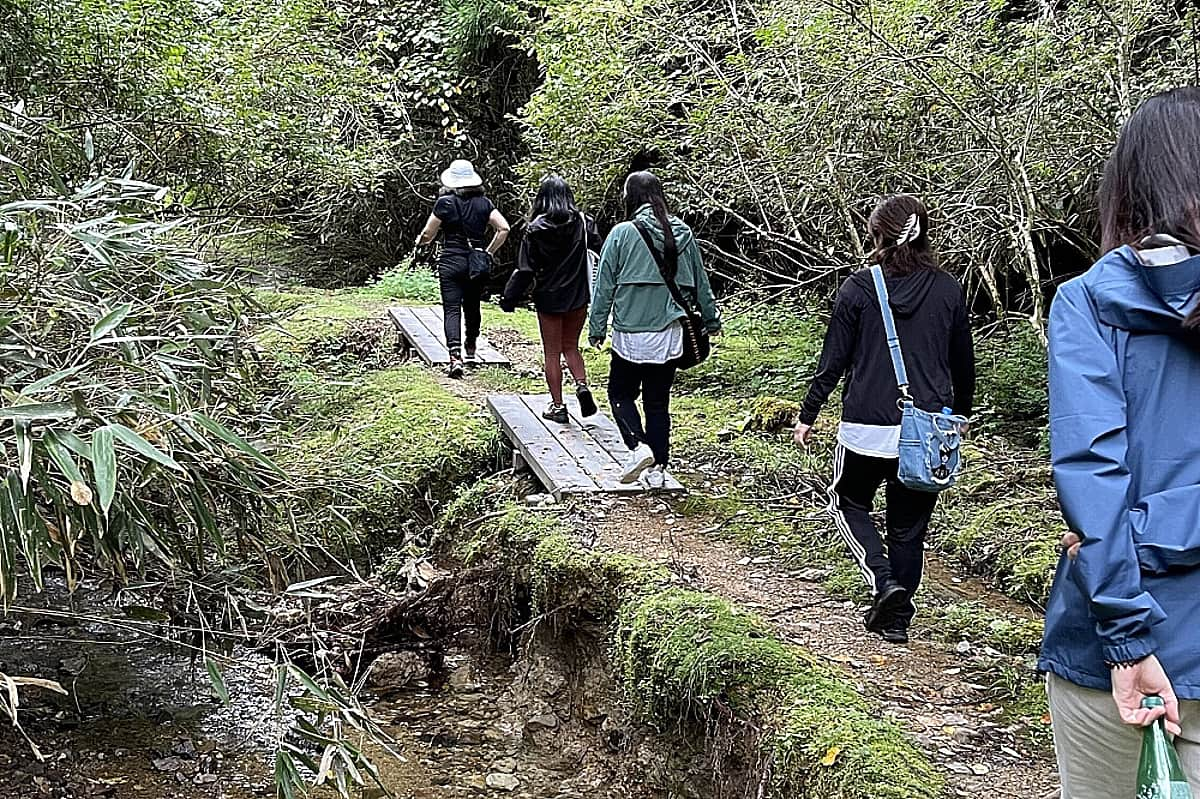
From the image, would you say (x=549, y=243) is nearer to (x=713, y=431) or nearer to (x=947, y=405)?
(x=713, y=431)

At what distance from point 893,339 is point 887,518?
0.81 meters

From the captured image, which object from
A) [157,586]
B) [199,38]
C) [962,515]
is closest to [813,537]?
[962,515]

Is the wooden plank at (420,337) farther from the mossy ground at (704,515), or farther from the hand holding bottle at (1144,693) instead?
the hand holding bottle at (1144,693)

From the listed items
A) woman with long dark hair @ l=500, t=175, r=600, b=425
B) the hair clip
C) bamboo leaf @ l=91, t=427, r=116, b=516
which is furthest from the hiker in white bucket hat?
bamboo leaf @ l=91, t=427, r=116, b=516

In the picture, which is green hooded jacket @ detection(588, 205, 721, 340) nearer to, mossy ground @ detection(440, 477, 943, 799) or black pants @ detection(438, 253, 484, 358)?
mossy ground @ detection(440, 477, 943, 799)

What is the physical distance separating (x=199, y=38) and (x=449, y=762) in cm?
693

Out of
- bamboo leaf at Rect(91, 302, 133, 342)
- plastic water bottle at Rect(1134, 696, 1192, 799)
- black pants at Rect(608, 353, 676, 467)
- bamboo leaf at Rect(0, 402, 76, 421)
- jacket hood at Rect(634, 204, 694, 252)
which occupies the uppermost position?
jacket hood at Rect(634, 204, 694, 252)

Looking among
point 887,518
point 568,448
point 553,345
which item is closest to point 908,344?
point 887,518

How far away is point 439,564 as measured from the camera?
762cm

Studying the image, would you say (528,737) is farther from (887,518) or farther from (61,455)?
(61,455)

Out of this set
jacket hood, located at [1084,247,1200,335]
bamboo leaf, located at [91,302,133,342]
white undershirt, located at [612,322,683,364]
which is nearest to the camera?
jacket hood, located at [1084,247,1200,335]

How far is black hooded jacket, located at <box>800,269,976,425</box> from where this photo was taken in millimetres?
4949

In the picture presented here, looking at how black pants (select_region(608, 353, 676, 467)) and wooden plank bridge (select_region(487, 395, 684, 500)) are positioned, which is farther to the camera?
wooden plank bridge (select_region(487, 395, 684, 500))

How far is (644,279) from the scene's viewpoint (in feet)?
22.2
